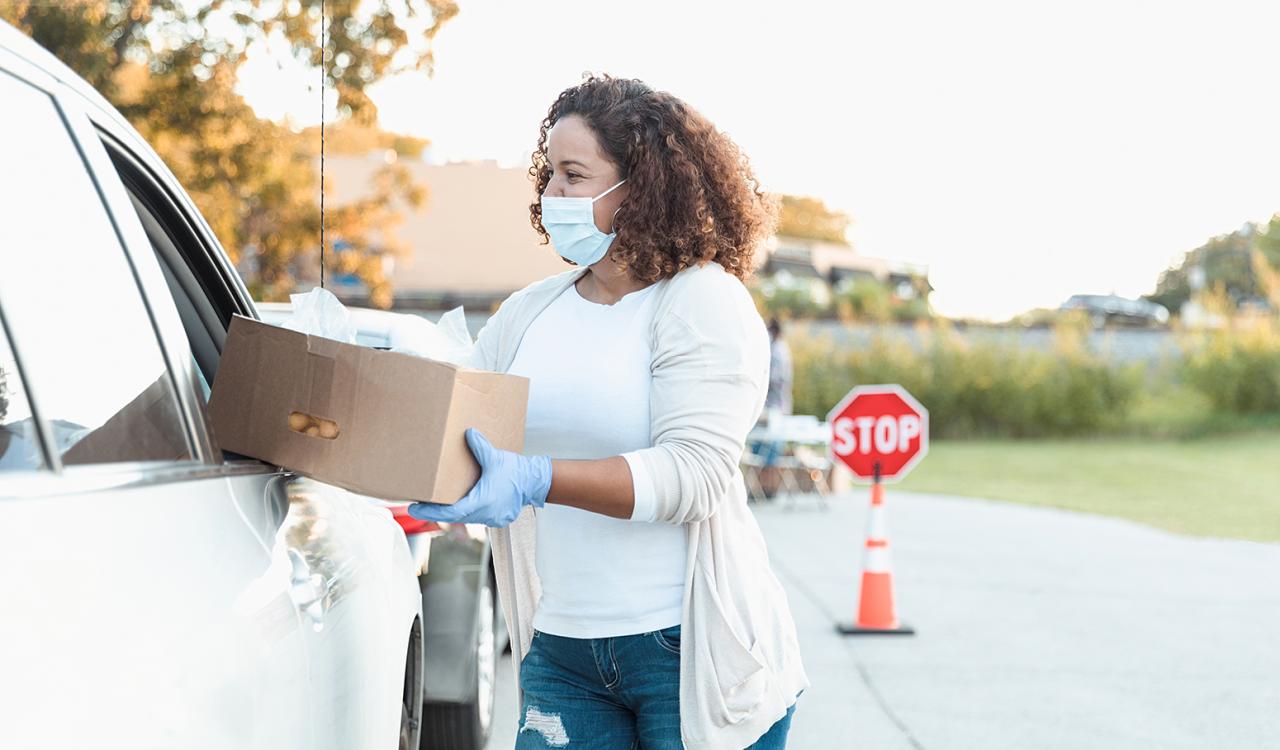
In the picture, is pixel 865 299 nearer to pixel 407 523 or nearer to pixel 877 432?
pixel 877 432

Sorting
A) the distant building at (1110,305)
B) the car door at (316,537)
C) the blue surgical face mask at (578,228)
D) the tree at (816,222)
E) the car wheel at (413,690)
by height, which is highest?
the tree at (816,222)

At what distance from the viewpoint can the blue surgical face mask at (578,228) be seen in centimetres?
286

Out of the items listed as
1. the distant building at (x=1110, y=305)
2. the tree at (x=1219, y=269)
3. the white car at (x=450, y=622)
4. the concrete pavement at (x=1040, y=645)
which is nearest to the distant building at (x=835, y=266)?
the distant building at (x=1110, y=305)

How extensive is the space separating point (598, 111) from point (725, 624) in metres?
1.00

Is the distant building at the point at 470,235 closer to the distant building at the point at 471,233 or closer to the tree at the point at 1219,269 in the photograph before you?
the distant building at the point at 471,233

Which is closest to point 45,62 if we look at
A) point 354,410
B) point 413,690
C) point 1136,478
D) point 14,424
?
point 14,424

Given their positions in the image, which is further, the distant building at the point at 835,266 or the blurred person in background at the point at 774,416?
the distant building at the point at 835,266

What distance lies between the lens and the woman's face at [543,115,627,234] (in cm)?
286

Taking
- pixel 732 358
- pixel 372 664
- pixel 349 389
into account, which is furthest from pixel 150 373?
pixel 732 358

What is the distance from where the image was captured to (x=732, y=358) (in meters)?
2.69

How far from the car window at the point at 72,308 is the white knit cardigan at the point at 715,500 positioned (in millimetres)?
849

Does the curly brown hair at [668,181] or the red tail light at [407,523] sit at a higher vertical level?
the curly brown hair at [668,181]

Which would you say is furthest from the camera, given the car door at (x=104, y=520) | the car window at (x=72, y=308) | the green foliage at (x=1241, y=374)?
the green foliage at (x=1241, y=374)

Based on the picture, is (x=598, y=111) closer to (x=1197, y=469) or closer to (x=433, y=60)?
(x=433, y=60)
